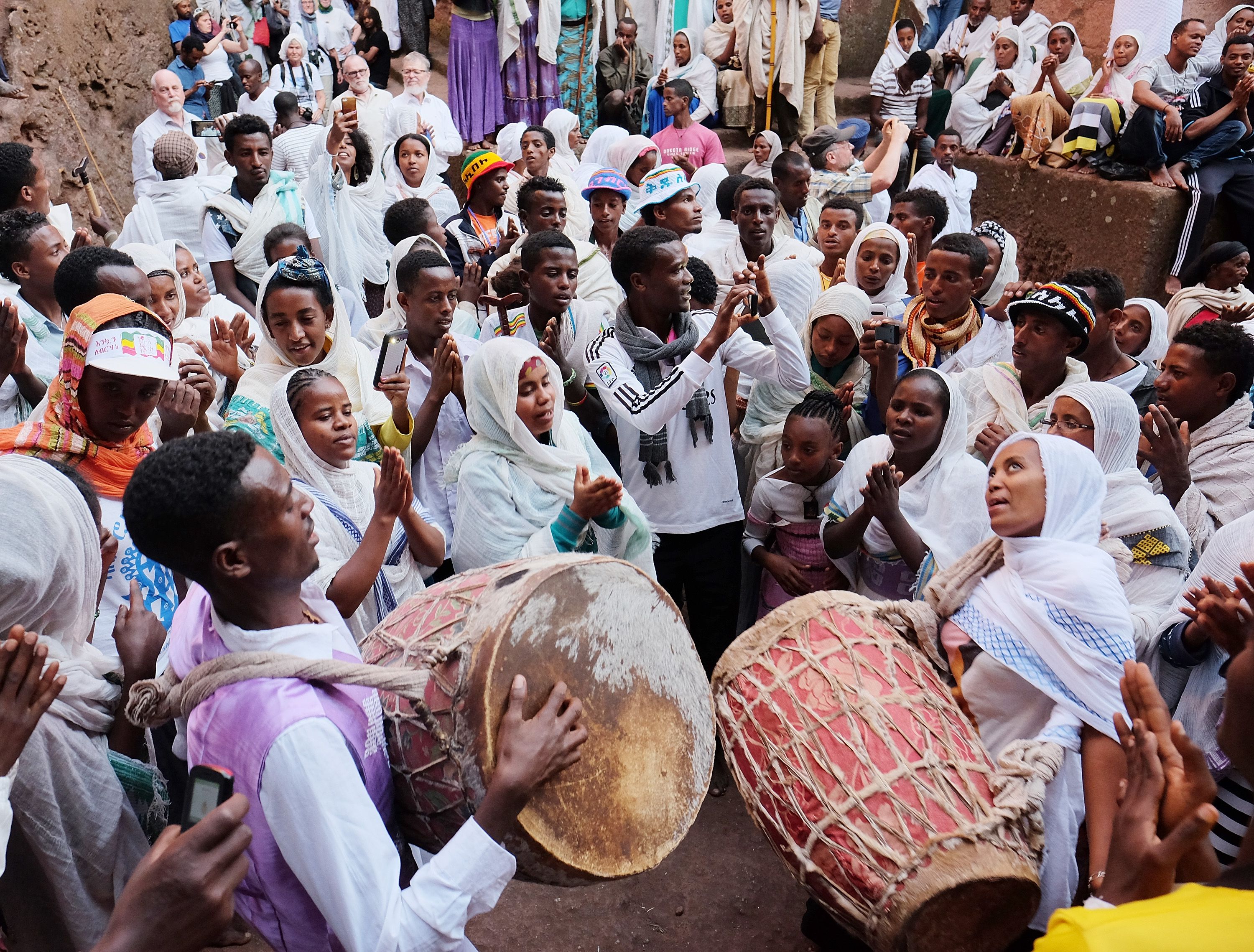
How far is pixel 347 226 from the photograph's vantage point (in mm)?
6426

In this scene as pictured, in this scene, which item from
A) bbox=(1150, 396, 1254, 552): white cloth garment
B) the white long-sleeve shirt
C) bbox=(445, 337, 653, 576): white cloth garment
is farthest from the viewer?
the white long-sleeve shirt

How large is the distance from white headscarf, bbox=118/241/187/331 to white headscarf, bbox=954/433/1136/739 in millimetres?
3599

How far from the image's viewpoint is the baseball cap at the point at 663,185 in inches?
213

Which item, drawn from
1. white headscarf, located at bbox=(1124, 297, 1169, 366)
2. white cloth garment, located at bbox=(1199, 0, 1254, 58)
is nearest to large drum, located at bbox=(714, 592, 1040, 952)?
white headscarf, located at bbox=(1124, 297, 1169, 366)

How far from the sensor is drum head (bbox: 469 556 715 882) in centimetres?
180

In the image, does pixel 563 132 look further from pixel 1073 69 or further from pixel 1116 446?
pixel 1116 446

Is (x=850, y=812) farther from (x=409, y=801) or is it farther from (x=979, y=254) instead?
(x=979, y=254)

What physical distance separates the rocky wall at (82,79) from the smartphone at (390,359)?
6429 millimetres

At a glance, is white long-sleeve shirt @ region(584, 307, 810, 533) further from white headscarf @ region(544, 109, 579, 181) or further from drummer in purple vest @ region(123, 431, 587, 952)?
white headscarf @ region(544, 109, 579, 181)

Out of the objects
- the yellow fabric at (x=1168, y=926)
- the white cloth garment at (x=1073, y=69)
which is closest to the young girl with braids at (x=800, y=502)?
the yellow fabric at (x=1168, y=926)

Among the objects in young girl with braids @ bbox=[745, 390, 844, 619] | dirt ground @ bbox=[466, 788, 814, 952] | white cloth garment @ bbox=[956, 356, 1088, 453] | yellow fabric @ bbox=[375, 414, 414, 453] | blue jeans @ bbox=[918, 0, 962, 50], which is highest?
blue jeans @ bbox=[918, 0, 962, 50]

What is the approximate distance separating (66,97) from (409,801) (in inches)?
384

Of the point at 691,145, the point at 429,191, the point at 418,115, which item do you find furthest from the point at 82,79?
the point at 691,145

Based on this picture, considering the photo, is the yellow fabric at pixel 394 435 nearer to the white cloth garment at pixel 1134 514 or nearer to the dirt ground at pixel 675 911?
the dirt ground at pixel 675 911
